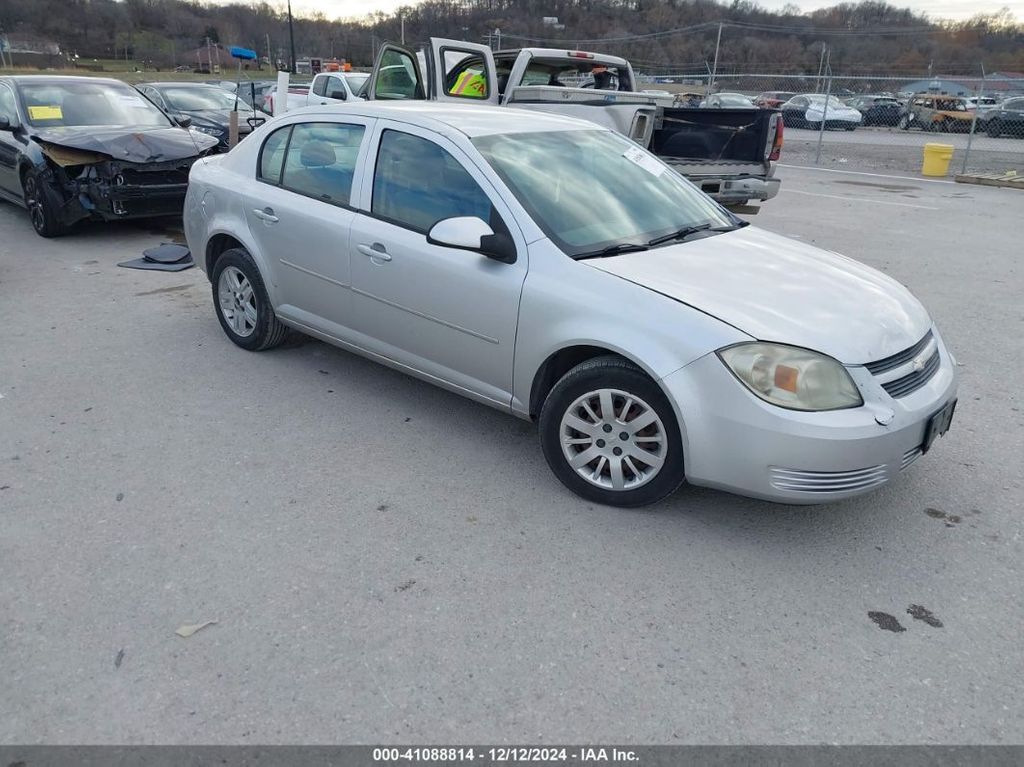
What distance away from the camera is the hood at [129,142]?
8.08 meters

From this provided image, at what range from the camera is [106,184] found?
8148mm

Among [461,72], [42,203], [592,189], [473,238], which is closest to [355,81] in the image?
[461,72]

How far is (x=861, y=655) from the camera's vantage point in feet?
8.63

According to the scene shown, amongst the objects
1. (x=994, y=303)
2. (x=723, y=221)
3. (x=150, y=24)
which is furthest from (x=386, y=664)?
(x=150, y=24)

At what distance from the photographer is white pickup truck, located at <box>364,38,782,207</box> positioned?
27.6ft

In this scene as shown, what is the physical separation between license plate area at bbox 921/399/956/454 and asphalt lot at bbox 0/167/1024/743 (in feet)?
1.27

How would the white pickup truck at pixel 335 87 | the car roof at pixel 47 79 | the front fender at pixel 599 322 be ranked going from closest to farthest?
the front fender at pixel 599 322, the car roof at pixel 47 79, the white pickup truck at pixel 335 87

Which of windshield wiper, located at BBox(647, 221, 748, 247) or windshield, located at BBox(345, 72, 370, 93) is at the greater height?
windshield, located at BBox(345, 72, 370, 93)

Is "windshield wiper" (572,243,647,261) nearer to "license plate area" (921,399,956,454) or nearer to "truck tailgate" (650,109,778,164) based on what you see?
"license plate area" (921,399,956,454)

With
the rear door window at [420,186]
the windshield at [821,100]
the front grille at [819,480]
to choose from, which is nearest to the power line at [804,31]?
the windshield at [821,100]

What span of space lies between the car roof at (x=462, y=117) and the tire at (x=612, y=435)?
59.9 inches
